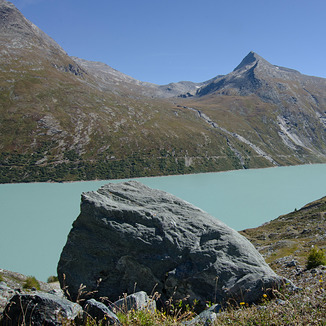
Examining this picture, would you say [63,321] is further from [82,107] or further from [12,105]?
[82,107]

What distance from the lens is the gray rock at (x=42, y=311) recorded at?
6.47 metres

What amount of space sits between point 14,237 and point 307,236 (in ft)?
145

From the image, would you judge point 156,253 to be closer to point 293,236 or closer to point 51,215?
point 293,236

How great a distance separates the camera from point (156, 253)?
40.0 feet

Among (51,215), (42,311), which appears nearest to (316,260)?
(42,311)

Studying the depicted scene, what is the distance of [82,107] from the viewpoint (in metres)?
189

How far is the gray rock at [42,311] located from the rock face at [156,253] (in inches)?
156

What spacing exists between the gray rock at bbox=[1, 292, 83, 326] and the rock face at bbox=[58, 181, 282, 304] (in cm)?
397

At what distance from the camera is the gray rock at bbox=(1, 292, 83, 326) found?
647cm

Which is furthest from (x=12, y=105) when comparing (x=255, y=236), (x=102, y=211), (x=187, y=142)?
(x=102, y=211)

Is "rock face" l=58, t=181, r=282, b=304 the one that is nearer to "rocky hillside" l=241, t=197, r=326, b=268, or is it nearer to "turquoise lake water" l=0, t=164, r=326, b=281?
"rocky hillside" l=241, t=197, r=326, b=268

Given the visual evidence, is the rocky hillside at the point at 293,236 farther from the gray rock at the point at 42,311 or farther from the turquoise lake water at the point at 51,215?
the gray rock at the point at 42,311

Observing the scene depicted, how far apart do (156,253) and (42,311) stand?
20.5ft

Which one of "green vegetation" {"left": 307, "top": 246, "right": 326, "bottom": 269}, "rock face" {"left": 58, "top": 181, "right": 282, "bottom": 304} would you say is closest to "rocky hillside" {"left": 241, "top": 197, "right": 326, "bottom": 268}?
"green vegetation" {"left": 307, "top": 246, "right": 326, "bottom": 269}
